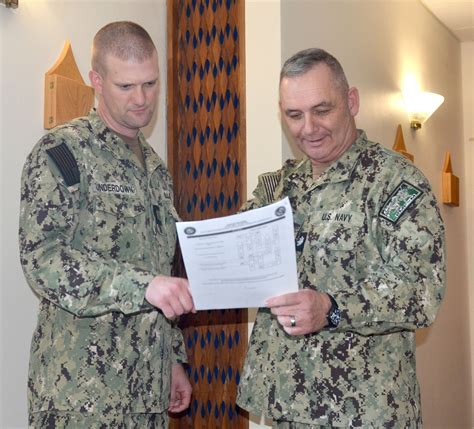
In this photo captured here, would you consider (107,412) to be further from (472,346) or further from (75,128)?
(472,346)

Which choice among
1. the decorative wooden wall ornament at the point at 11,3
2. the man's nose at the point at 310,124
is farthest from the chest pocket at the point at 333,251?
the decorative wooden wall ornament at the point at 11,3

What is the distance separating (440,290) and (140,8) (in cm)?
201

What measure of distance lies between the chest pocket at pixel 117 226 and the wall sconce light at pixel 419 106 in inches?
131

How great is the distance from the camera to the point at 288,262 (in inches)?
69.9

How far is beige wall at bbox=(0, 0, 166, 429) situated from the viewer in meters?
2.65

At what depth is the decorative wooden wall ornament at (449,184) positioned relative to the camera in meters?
5.83

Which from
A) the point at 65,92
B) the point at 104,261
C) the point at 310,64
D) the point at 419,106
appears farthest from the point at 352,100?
the point at 419,106

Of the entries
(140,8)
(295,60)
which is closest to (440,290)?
(295,60)

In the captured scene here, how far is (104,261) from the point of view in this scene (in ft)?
6.76

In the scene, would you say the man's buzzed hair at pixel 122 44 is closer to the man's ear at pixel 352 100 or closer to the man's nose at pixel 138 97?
the man's nose at pixel 138 97

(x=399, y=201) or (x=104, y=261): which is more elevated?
(x=399, y=201)

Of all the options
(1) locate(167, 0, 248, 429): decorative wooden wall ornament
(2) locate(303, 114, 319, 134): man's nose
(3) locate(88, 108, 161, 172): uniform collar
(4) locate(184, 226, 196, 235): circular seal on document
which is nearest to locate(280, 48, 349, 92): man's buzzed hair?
(2) locate(303, 114, 319, 134): man's nose

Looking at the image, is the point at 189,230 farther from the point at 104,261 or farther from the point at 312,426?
the point at 312,426

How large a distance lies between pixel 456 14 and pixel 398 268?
171 inches
